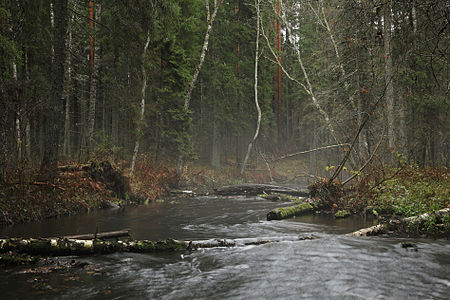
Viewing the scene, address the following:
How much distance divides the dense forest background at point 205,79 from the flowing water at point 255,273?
3.03m

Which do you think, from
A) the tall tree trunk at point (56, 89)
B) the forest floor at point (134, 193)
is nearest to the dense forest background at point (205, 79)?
the tall tree trunk at point (56, 89)

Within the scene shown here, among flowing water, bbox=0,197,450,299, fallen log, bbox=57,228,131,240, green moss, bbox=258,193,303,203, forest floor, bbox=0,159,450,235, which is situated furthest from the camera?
green moss, bbox=258,193,303,203

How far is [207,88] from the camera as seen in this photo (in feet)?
98.2

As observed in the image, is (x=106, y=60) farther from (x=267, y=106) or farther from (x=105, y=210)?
(x=267, y=106)

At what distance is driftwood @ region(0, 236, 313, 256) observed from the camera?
5445 millimetres

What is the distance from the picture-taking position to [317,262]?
598cm

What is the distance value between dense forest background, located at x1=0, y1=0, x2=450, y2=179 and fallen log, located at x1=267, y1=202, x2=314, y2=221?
2756 mm

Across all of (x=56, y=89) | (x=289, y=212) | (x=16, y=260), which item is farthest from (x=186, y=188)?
(x=16, y=260)

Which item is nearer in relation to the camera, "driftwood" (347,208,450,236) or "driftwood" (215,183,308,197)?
"driftwood" (347,208,450,236)

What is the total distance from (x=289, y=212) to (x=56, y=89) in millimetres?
8502

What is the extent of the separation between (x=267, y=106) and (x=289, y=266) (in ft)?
94.4

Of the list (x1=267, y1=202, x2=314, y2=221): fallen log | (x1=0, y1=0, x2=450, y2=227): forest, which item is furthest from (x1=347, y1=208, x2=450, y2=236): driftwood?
(x1=267, y1=202, x2=314, y2=221): fallen log

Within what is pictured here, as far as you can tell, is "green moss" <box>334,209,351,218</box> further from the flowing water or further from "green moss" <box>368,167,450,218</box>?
the flowing water

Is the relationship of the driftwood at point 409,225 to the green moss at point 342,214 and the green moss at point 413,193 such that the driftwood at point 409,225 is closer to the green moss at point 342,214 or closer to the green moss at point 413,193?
the green moss at point 413,193
